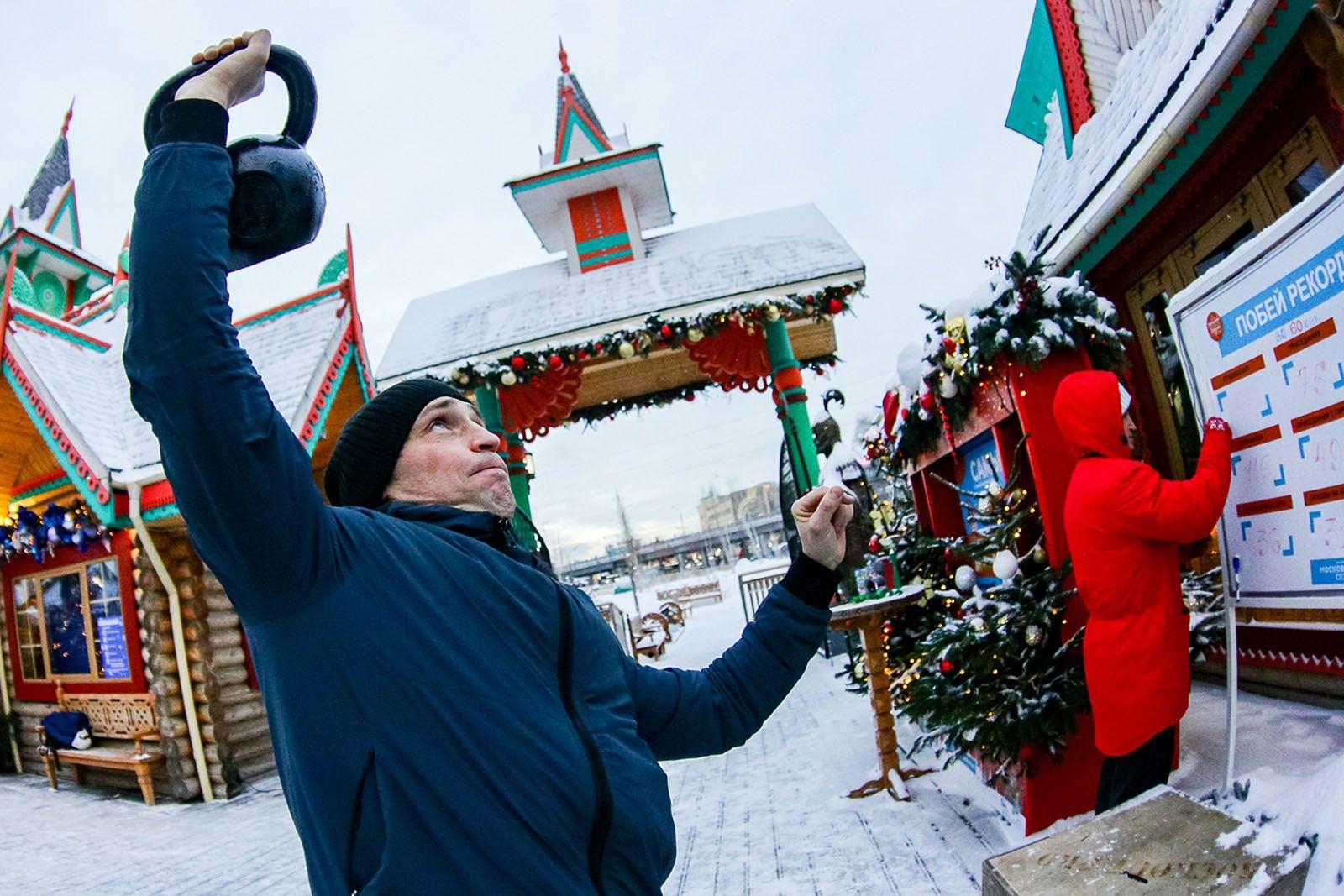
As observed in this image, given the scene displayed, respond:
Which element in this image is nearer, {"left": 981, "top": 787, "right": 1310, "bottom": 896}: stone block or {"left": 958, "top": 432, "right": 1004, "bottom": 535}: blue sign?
{"left": 981, "top": 787, "right": 1310, "bottom": 896}: stone block

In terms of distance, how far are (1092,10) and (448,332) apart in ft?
24.5

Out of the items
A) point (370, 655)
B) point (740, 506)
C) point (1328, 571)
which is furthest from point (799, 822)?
point (740, 506)

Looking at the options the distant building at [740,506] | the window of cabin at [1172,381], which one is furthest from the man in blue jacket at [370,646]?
the distant building at [740,506]

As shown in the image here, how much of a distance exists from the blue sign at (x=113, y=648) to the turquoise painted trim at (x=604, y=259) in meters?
7.51

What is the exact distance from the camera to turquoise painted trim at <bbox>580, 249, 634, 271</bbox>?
36.6 feet

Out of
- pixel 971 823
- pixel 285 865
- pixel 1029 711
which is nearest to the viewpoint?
pixel 1029 711

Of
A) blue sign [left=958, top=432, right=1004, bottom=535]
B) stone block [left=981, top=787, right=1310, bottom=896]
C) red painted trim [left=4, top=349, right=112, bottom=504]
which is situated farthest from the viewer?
red painted trim [left=4, top=349, right=112, bottom=504]

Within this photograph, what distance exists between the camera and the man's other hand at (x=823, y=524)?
5.19ft

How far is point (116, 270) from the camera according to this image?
12953 millimetres

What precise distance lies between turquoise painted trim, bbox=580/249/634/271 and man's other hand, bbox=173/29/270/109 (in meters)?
10.3

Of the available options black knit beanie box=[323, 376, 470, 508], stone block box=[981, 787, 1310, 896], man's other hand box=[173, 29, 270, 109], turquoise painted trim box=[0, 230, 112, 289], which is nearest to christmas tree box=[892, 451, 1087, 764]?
stone block box=[981, 787, 1310, 896]

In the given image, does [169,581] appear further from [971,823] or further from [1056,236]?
[1056,236]

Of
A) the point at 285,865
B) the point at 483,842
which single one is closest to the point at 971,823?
the point at 483,842

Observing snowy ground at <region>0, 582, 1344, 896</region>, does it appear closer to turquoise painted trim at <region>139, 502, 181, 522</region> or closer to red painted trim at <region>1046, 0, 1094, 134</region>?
turquoise painted trim at <region>139, 502, 181, 522</region>
